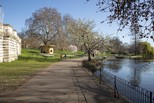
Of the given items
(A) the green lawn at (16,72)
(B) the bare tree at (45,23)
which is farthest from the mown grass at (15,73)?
(B) the bare tree at (45,23)

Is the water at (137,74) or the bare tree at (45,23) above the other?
the bare tree at (45,23)

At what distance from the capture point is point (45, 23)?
62.0 m

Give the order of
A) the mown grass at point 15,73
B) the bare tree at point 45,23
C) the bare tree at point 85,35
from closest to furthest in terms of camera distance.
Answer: the mown grass at point 15,73, the bare tree at point 85,35, the bare tree at point 45,23

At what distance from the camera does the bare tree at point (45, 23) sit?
203 ft

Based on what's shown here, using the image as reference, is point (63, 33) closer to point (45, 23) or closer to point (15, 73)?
point (45, 23)

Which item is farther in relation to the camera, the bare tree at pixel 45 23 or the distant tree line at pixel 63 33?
the bare tree at pixel 45 23

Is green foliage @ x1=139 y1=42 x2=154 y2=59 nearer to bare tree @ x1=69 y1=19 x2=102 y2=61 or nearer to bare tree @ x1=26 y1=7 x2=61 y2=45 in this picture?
bare tree @ x1=26 y1=7 x2=61 y2=45

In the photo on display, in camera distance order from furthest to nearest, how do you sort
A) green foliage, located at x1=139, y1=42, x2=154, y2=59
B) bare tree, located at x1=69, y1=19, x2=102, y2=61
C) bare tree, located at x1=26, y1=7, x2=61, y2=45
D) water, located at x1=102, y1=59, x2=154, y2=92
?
1. green foliage, located at x1=139, y1=42, x2=154, y2=59
2. bare tree, located at x1=26, y1=7, x2=61, y2=45
3. bare tree, located at x1=69, y1=19, x2=102, y2=61
4. water, located at x1=102, y1=59, x2=154, y2=92

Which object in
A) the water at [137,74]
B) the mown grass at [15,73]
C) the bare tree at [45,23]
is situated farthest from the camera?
the bare tree at [45,23]

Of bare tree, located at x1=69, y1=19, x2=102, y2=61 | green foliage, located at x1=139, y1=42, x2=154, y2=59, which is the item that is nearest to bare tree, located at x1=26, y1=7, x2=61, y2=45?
bare tree, located at x1=69, y1=19, x2=102, y2=61

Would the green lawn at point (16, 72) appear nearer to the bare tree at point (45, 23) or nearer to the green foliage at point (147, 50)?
the bare tree at point (45, 23)

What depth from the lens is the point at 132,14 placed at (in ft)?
26.6

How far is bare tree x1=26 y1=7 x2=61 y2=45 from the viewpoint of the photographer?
6178 cm

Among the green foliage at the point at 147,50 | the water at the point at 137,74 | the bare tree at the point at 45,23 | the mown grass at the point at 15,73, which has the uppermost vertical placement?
the bare tree at the point at 45,23
